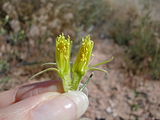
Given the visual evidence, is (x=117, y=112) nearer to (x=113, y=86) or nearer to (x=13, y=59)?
(x=113, y=86)

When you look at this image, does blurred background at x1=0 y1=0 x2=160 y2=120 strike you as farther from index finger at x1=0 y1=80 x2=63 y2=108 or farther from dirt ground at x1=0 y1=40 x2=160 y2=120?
index finger at x1=0 y1=80 x2=63 y2=108

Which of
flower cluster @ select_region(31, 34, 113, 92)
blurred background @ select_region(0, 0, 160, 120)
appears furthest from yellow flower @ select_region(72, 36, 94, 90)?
blurred background @ select_region(0, 0, 160, 120)

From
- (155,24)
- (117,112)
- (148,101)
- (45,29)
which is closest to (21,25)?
(45,29)

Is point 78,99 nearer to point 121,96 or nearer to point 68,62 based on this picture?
point 68,62

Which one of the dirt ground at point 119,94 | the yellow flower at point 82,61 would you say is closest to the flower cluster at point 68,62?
the yellow flower at point 82,61

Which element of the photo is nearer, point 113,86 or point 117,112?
point 117,112

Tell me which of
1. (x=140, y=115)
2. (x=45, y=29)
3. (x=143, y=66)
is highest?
(x=45, y=29)
